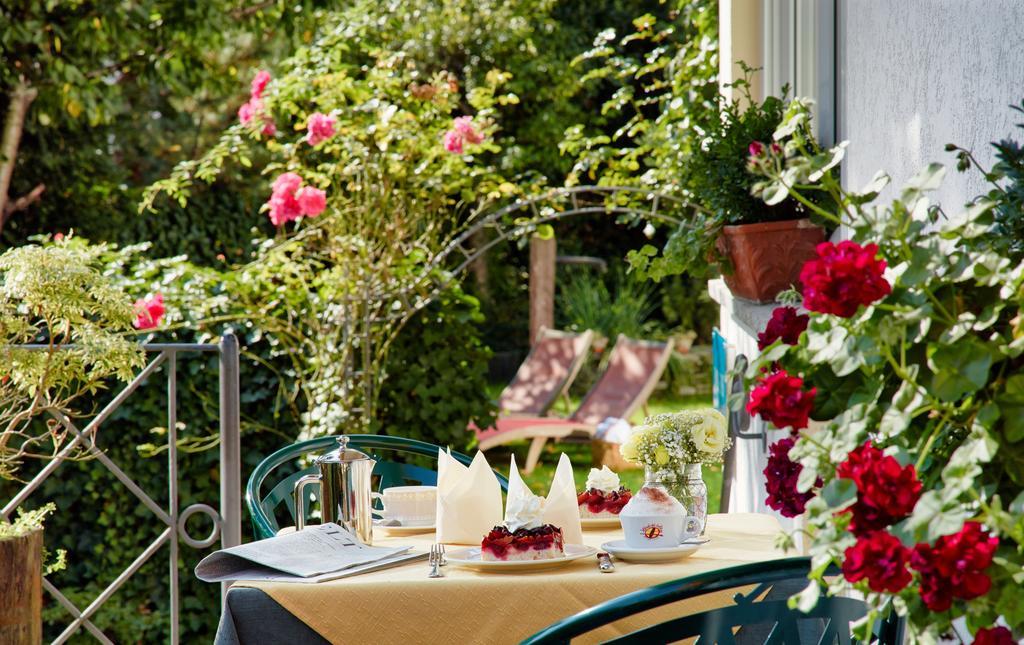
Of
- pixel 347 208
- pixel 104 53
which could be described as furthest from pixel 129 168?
pixel 347 208

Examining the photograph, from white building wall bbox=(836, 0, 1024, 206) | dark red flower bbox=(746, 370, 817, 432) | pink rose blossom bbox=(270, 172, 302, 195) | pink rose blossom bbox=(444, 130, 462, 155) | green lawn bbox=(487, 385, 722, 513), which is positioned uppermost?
pink rose blossom bbox=(444, 130, 462, 155)

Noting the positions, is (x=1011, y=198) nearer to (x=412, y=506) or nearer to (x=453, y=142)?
(x=412, y=506)

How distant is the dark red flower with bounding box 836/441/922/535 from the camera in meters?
0.98

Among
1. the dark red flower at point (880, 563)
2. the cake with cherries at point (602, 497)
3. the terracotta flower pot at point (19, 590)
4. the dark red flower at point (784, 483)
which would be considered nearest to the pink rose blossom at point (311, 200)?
the terracotta flower pot at point (19, 590)

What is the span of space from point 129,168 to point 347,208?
226 inches

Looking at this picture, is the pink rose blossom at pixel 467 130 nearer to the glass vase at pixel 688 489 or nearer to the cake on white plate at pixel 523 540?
the glass vase at pixel 688 489

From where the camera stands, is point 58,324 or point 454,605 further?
point 58,324

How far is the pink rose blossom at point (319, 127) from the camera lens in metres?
4.50

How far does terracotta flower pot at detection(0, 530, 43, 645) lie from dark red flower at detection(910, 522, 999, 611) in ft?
7.10

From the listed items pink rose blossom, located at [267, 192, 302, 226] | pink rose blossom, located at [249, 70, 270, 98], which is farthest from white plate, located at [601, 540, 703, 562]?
pink rose blossom, located at [249, 70, 270, 98]

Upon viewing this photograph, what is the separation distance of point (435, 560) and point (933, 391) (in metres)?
1.24

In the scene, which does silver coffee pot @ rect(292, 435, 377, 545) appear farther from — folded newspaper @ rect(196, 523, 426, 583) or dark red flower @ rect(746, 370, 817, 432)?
dark red flower @ rect(746, 370, 817, 432)

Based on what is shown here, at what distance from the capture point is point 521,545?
6.72 feet

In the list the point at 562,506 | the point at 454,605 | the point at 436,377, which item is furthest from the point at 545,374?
the point at 454,605
